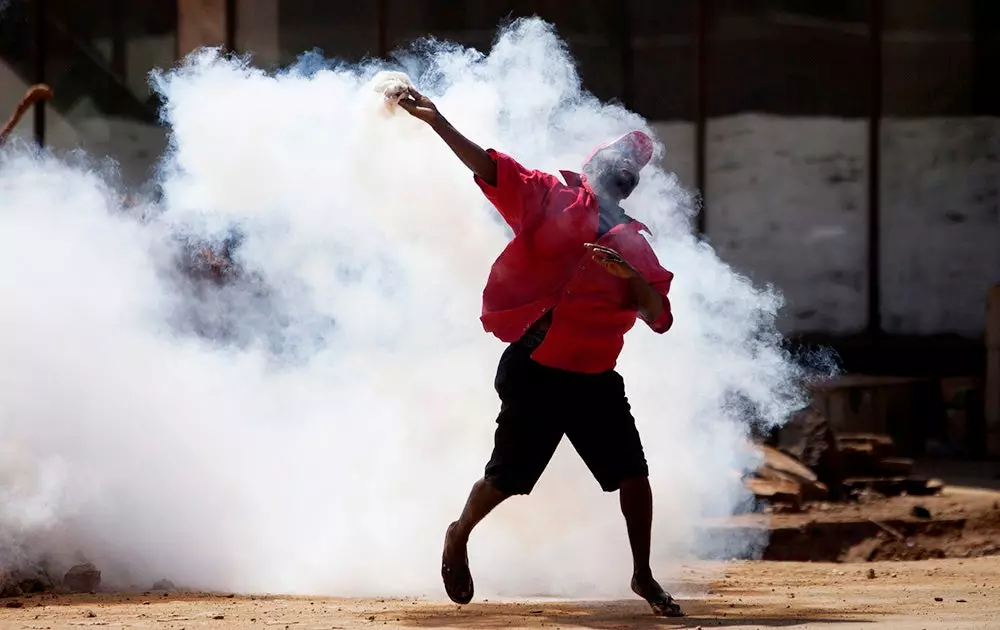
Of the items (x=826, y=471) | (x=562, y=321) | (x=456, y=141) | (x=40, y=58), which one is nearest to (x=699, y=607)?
(x=562, y=321)

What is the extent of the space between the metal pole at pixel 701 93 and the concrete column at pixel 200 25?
368 centimetres

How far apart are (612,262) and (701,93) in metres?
6.91

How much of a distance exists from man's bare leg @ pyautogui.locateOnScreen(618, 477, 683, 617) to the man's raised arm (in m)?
1.18

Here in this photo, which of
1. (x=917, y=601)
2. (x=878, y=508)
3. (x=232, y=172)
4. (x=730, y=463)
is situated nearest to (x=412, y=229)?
(x=232, y=172)

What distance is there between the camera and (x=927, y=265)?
38.2 feet

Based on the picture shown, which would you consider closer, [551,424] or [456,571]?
[551,424]

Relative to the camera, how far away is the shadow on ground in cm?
507

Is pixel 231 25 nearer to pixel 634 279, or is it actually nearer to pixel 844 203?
pixel 844 203

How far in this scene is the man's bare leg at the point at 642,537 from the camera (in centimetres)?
528

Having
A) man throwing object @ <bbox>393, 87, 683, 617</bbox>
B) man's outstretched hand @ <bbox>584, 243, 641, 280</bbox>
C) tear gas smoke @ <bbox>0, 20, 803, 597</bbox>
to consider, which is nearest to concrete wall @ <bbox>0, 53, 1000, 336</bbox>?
tear gas smoke @ <bbox>0, 20, 803, 597</bbox>

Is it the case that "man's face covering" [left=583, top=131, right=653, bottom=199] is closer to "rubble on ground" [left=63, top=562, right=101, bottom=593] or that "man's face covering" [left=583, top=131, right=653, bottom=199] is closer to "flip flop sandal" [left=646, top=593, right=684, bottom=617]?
"flip flop sandal" [left=646, top=593, right=684, bottom=617]

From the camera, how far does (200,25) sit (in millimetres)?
11859

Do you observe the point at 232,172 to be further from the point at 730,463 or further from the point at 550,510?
the point at 730,463

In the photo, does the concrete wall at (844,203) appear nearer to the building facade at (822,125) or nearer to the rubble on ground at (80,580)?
the building facade at (822,125)
